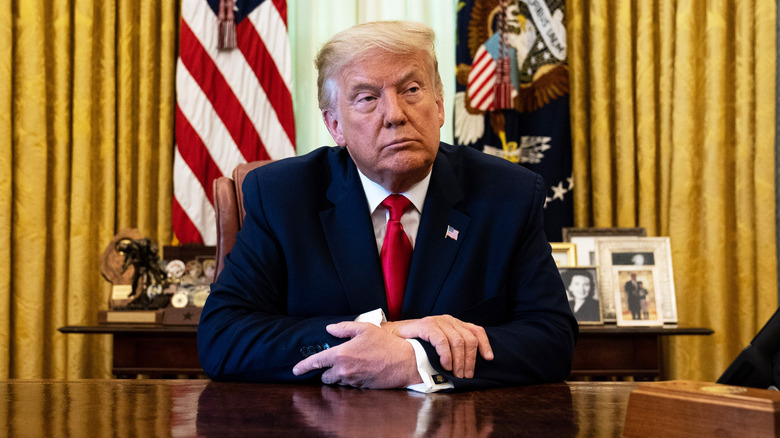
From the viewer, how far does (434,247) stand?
1905 millimetres

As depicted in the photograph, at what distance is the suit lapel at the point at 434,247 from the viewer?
72.9 inches

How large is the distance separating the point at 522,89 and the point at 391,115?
209 centimetres

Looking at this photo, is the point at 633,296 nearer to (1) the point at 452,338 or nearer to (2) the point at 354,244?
(2) the point at 354,244

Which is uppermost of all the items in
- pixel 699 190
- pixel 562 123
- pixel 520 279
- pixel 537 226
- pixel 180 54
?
pixel 180 54

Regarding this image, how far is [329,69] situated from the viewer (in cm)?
206

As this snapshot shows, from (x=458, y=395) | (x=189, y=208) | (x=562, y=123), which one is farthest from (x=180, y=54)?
(x=458, y=395)

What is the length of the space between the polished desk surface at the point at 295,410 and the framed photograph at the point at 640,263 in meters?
1.79

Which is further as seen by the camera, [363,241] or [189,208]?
[189,208]

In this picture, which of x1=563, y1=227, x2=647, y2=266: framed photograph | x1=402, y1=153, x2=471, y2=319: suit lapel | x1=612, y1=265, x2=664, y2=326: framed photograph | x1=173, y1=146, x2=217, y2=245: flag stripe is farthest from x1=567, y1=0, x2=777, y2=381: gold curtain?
x1=402, y1=153, x2=471, y2=319: suit lapel

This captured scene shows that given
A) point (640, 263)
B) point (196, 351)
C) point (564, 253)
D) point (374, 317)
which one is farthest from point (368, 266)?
point (640, 263)

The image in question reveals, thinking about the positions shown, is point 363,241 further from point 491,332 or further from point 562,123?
point 562,123

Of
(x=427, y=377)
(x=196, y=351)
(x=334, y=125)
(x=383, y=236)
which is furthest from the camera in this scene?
(x=196, y=351)

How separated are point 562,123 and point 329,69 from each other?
80.8 inches

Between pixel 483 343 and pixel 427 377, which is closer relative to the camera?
pixel 427 377
